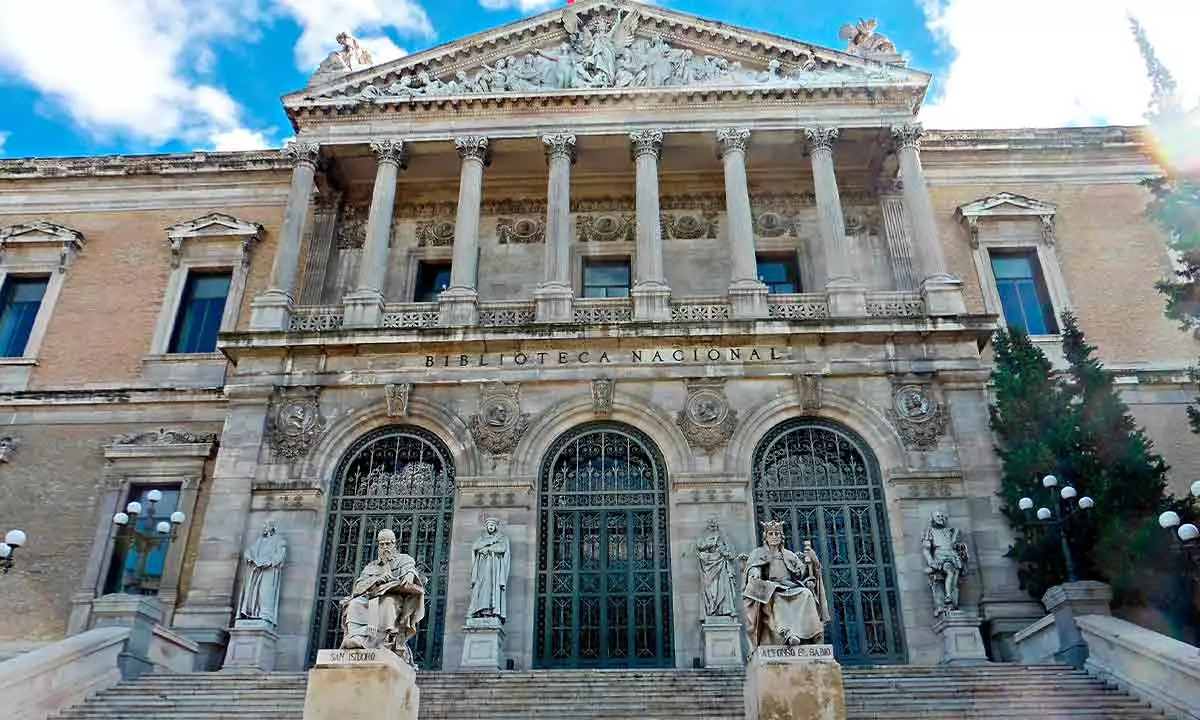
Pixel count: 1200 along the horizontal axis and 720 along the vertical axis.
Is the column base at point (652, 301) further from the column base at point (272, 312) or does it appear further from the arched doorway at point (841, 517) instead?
the column base at point (272, 312)

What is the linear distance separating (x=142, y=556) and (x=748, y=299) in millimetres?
12694

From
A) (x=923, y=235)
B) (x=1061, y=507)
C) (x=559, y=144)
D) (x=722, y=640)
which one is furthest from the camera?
(x=559, y=144)

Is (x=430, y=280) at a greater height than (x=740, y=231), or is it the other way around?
(x=430, y=280)

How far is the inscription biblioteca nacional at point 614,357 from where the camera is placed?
1891 cm

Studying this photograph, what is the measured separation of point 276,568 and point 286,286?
6111mm

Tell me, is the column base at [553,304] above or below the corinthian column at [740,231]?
below

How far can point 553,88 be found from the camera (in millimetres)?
22141

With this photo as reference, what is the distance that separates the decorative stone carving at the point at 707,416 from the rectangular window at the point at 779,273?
16.0ft

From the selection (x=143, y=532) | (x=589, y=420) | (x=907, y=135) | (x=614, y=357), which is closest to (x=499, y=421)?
(x=589, y=420)

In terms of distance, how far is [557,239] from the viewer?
20391 mm

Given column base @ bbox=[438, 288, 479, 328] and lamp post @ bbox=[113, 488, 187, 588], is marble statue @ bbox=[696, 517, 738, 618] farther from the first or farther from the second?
lamp post @ bbox=[113, 488, 187, 588]

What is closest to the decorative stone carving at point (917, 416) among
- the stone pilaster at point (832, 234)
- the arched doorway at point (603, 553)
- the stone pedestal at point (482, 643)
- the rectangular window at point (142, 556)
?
the stone pilaster at point (832, 234)

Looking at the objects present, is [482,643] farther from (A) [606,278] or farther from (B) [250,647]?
(A) [606,278]

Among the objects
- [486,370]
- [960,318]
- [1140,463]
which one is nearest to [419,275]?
[486,370]
